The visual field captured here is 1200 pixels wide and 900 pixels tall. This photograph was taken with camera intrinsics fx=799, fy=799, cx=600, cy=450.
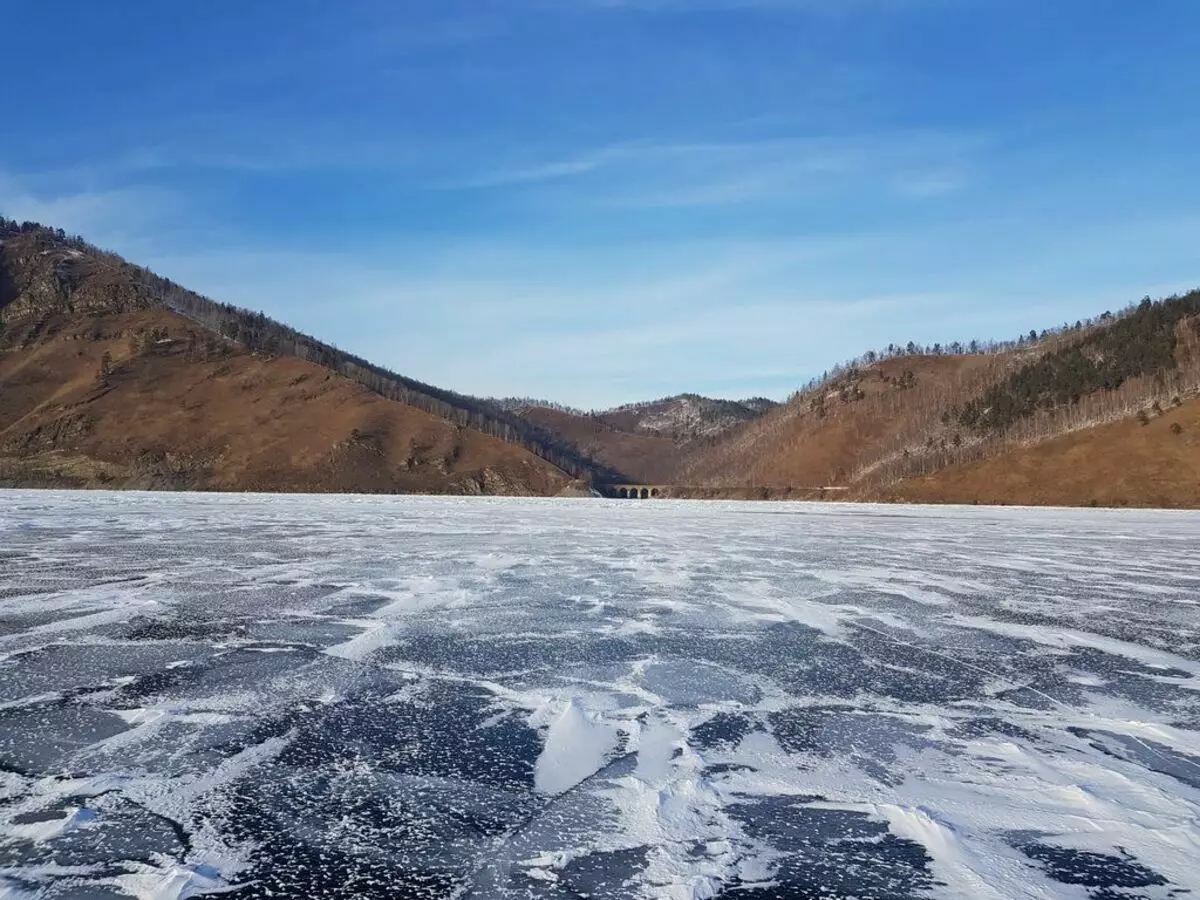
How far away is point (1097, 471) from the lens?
3420 inches

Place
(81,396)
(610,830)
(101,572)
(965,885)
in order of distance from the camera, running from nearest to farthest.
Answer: (965,885)
(610,830)
(101,572)
(81,396)

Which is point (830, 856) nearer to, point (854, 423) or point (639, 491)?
point (639, 491)

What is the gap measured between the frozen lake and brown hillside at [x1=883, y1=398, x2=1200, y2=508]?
81579mm

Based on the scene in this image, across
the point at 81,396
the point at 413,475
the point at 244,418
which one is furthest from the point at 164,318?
the point at 413,475

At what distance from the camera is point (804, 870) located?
3900mm

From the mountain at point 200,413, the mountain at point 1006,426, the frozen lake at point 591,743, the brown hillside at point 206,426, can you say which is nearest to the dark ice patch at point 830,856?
the frozen lake at point 591,743

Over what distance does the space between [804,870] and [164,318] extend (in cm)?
18639

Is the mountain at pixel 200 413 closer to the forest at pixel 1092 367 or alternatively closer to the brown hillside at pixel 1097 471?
the brown hillside at pixel 1097 471

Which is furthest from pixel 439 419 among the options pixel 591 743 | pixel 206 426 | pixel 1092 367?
pixel 591 743

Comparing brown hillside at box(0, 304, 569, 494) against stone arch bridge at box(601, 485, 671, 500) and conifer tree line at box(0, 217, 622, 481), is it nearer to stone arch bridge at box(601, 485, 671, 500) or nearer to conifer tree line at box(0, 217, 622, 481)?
conifer tree line at box(0, 217, 622, 481)

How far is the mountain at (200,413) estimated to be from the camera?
12681cm

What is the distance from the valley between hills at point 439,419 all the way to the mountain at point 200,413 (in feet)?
1.29

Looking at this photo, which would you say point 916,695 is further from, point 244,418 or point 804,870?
point 244,418

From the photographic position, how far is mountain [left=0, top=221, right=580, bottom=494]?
127 meters
